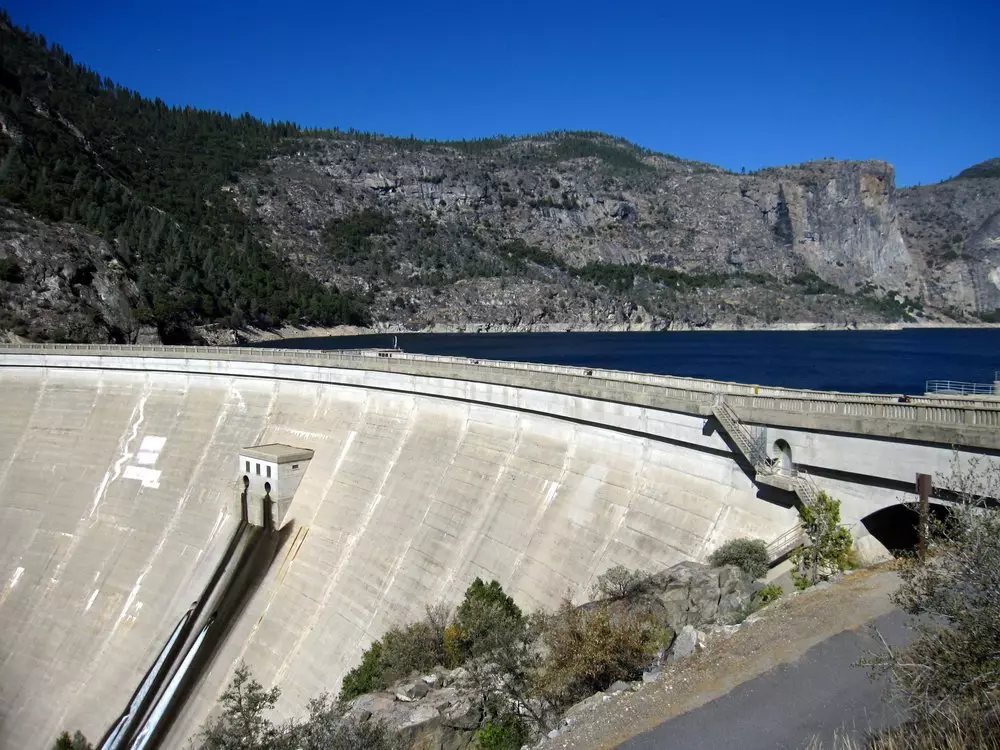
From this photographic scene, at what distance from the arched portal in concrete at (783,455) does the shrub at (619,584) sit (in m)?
4.25

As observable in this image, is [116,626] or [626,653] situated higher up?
[626,653]

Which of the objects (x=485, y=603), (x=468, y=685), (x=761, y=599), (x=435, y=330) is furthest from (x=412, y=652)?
(x=435, y=330)

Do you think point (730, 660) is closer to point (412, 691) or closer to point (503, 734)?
point (503, 734)

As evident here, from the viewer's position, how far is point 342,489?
27.7m

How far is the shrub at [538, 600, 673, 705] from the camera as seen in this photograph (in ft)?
39.3

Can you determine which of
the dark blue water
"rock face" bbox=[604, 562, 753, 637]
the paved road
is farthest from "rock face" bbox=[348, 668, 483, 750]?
the dark blue water

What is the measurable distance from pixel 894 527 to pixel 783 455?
2752 mm

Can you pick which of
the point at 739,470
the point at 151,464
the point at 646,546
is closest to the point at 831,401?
the point at 739,470

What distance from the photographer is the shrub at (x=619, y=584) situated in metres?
15.2

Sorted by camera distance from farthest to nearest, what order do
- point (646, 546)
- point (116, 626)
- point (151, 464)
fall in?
1. point (151, 464)
2. point (116, 626)
3. point (646, 546)

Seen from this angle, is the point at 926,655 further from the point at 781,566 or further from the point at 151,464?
the point at 151,464

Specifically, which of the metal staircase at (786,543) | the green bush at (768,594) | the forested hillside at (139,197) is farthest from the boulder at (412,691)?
the forested hillside at (139,197)

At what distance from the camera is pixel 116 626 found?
92.4 feet

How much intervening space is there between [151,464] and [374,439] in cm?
1278
